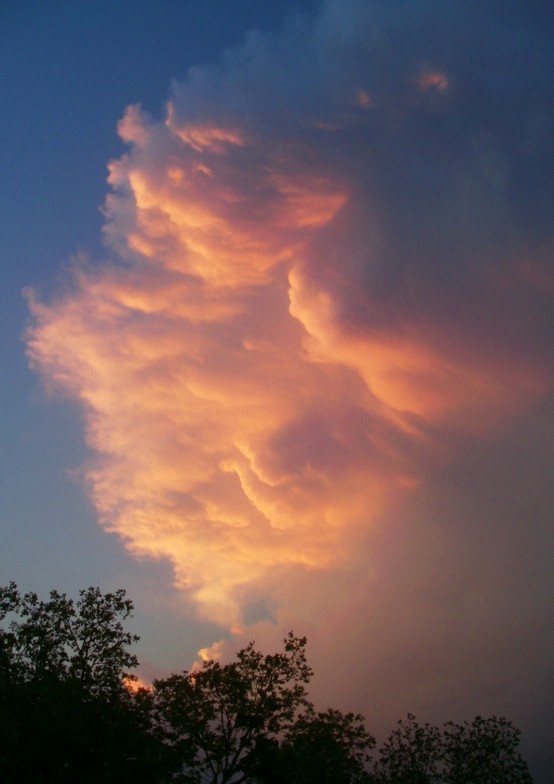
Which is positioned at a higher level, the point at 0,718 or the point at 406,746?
the point at 406,746

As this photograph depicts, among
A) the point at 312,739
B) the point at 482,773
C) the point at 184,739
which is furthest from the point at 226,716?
the point at 482,773

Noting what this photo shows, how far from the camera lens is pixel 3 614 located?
40.9 m

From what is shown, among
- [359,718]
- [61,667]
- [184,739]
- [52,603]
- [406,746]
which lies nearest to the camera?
[61,667]

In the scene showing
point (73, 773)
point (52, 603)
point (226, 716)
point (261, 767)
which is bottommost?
point (73, 773)

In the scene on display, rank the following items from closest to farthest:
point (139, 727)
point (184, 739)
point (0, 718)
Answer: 1. point (0, 718)
2. point (139, 727)
3. point (184, 739)

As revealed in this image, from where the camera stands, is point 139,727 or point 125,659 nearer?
point 139,727

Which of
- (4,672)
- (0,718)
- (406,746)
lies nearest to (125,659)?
(4,672)

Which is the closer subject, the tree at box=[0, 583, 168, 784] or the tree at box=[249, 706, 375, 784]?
the tree at box=[0, 583, 168, 784]

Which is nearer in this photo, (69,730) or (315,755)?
(69,730)

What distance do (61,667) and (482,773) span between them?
41.0m

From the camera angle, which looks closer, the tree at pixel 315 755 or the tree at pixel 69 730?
the tree at pixel 69 730

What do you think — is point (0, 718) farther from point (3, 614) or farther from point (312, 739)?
point (312, 739)

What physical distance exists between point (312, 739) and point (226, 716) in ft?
23.3

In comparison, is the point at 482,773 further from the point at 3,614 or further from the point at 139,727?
the point at 3,614
